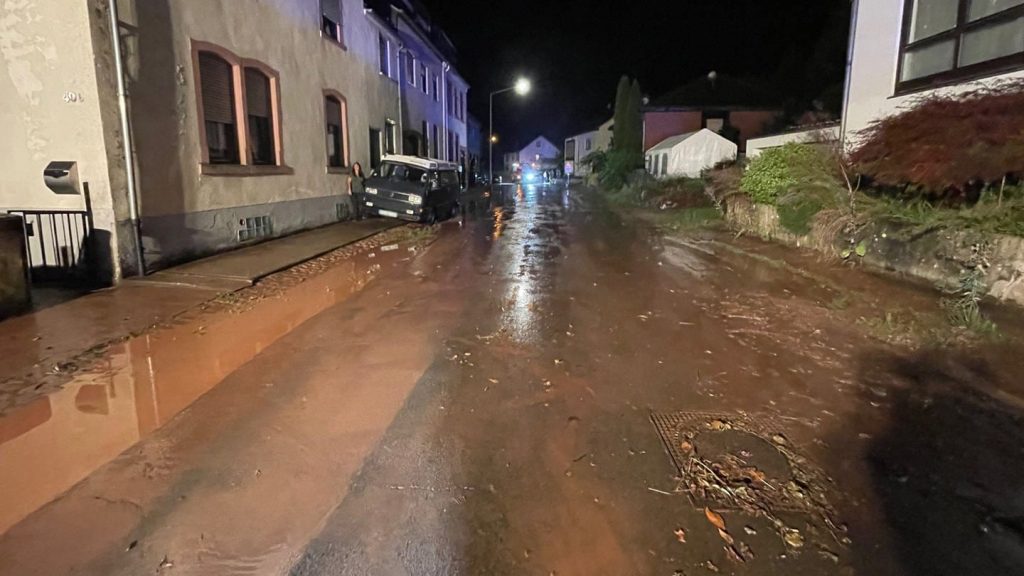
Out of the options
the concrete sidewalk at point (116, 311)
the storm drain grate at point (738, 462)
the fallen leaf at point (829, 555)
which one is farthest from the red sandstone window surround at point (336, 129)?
the fallen leaf at point (829, 555)

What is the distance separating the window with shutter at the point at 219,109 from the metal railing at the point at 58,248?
3.16 meters

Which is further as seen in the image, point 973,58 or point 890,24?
point 890,24

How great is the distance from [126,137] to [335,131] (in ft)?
30.5

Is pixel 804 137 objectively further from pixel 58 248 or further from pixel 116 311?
pixel 58 248

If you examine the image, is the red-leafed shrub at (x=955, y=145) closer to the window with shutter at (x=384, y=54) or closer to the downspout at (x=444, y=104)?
the window with shutter at (x=384, y=54)

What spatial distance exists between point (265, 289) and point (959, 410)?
8.64 m

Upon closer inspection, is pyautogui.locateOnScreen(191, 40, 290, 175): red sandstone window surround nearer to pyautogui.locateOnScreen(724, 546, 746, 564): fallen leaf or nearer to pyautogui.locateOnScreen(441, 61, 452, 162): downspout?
pyautogui.locateOnScreen(724, 546, 746, 564): fallen leaf

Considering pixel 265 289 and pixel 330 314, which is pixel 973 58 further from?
pixel 265 289

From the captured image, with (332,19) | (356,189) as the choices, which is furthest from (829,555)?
(332,19)

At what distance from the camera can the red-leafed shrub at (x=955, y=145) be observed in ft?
24.5

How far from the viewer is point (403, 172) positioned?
1875cm

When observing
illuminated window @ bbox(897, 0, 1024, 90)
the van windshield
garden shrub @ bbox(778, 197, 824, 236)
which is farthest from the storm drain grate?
→ the van windshield

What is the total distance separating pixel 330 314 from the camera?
7539mm

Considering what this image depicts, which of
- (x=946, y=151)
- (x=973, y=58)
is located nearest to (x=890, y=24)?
(x=973, y=58)
